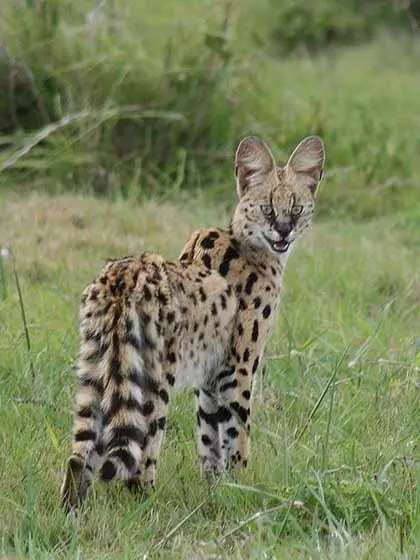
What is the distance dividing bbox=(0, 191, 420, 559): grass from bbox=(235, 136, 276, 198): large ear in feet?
2.43

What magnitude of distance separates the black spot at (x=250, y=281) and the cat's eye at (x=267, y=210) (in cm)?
23

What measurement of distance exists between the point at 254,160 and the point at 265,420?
3.31 ft

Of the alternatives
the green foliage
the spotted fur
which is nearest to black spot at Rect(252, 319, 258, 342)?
the spotted fur

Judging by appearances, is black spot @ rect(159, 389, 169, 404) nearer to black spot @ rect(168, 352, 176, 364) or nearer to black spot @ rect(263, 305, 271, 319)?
black spot @ rect(168, 352, 176, 364)

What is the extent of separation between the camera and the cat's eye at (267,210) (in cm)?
545

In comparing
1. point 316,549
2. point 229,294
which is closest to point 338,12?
point 229,294

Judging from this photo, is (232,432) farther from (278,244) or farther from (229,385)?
(278,244)

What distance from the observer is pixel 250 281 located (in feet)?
17.7

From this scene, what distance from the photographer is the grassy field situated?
453 centimetres

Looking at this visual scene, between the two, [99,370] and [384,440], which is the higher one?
[99,370]

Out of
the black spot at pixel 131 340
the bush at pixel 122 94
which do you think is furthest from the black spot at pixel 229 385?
the bush at pixel 122 94

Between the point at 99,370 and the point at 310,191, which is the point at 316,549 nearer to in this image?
the point at 99,370

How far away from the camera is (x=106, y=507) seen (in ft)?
14.9

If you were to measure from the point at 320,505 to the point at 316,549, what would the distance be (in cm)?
43
